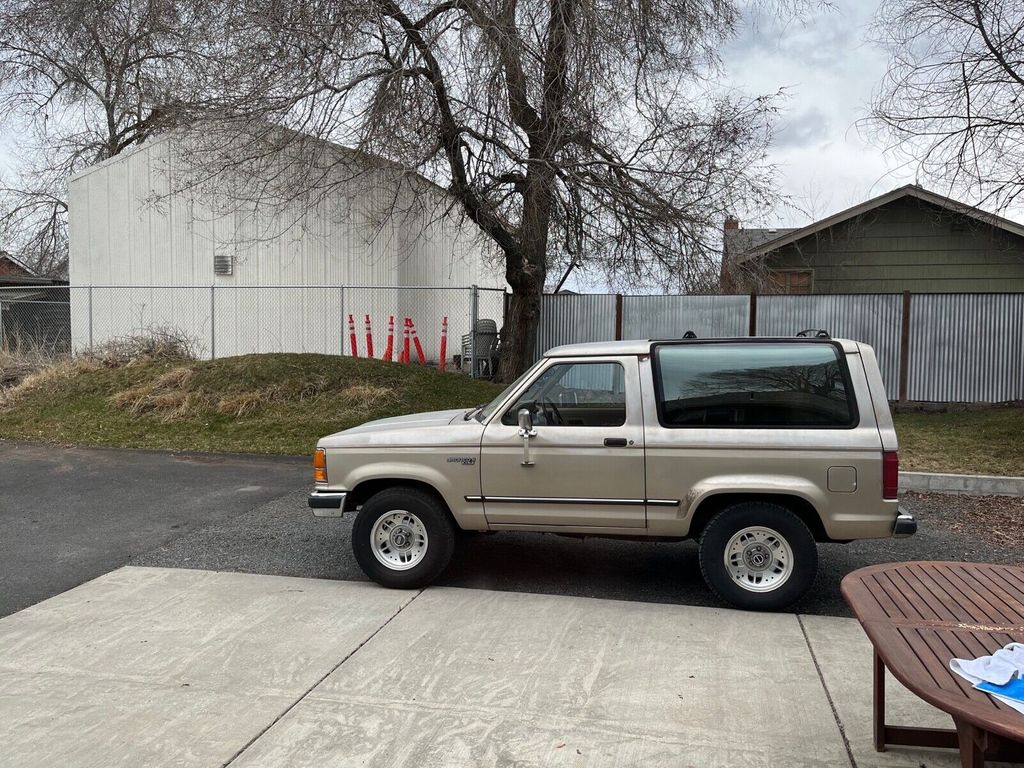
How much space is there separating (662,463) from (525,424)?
0.92 meters

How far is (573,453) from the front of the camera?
17.7 feet

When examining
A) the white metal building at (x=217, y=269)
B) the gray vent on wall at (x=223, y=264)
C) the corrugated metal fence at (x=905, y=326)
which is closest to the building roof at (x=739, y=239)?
the corrugated metal fence at (x=905, y=326)

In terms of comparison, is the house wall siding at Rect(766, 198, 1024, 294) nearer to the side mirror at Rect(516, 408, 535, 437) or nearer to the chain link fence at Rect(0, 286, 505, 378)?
the chain link fence at Rect(0, 286, 505, 378)

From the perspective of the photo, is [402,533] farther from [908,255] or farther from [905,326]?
[908,255]

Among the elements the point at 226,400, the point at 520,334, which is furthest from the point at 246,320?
the point at 520,334

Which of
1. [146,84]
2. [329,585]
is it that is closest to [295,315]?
[146,84]

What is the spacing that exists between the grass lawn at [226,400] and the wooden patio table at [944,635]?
8946 mm

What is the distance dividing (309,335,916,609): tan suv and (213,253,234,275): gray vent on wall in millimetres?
13898

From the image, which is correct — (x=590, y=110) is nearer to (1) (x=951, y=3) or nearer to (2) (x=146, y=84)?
(1) (x=951, y=3)

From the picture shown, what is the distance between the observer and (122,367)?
51.0 feet

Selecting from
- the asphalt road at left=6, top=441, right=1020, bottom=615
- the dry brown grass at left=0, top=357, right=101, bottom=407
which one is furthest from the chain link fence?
the asphalt road at left=6, top=441, right=1020, bottom=615

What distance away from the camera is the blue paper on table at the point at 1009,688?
105 inches

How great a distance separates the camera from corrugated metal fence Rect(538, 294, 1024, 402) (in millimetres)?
14555

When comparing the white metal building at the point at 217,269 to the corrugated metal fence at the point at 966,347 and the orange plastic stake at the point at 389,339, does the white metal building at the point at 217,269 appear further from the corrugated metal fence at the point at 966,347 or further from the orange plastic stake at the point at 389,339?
the corrugated metal fence at the point at 966,347
